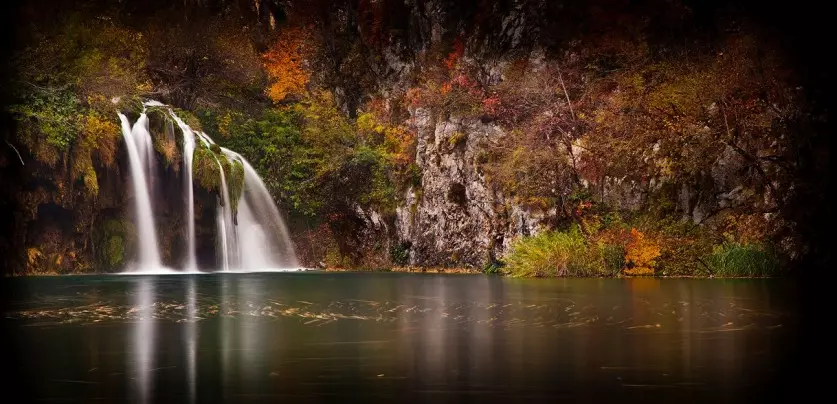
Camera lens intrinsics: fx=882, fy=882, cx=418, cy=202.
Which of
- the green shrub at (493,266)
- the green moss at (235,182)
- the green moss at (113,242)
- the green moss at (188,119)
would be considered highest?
the green moss at (188,119)

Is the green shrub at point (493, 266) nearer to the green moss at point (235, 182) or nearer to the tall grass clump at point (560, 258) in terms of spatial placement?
the tall grass clump at point (560, 258)

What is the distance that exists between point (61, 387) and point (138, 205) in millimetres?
23492

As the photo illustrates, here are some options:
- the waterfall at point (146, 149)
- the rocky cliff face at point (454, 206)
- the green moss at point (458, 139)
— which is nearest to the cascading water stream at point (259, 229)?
the waterfall at point (146, 149)

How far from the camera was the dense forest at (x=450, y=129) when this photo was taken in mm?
23234

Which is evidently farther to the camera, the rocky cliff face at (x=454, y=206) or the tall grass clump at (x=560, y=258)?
the rocky cliff face at (x=454, y=206)

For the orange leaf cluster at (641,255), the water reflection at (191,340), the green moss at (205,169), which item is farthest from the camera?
the green moss at (205,169)

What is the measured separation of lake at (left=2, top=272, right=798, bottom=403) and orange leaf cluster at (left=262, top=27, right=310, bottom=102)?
22.4 m

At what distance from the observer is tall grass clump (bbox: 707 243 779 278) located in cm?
2194

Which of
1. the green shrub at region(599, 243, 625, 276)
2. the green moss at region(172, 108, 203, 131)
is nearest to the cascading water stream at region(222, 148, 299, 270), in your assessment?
the green moss at region(172, 108, 203, 131)

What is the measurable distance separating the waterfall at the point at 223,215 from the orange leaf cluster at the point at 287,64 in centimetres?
483

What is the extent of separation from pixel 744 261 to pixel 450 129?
38.7 ft

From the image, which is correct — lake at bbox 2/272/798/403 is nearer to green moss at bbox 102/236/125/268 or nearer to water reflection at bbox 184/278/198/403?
water reflection at bbox 184/278/198/403

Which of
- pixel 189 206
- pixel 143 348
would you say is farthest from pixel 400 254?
pixel 143 348

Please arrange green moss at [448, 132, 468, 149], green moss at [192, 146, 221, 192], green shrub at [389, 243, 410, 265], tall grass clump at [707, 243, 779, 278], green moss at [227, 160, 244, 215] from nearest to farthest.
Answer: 1. tall grass clump at [707, 243, 779, 278]
2. green moss at [192, 146, 221, 192]
3. green moss at [448, 132, 468, 149]
4. green moss at [227, 160, 244, 215]
5. green shrub at [389, 243, 410, 265]
